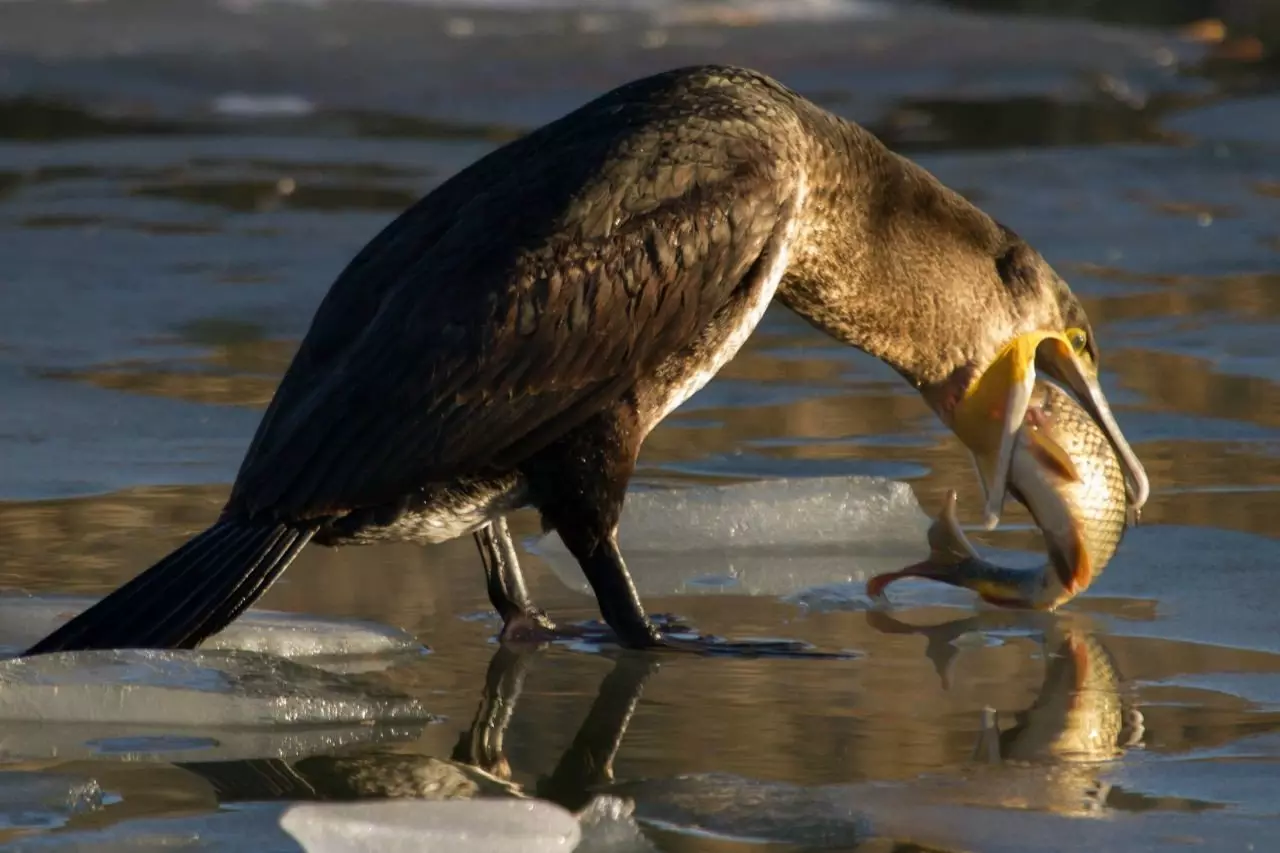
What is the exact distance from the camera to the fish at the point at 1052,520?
4441mm

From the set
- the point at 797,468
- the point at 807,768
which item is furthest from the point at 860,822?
the point at 797,468

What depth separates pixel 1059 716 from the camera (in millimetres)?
3793

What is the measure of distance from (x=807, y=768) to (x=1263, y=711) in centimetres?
81

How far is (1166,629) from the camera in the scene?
171 inches

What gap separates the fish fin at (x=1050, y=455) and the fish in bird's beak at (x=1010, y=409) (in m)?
0.04

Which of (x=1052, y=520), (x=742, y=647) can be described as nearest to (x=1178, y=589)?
(x=1052, y=520)

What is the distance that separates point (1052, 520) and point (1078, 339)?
612mm

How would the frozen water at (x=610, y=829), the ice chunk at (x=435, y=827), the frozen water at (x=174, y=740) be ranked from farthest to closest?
the frozen water at (x=174, y=740)
the frozen water at (x=610, y=829)
the ice chunk at (x=435, y=827)

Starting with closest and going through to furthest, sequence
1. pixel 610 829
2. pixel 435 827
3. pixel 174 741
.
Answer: pixel 435 827, pixel 610 829, pixel 174 741

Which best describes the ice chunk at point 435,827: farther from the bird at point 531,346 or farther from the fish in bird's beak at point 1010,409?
the fish in bird's beak at point 1010,409

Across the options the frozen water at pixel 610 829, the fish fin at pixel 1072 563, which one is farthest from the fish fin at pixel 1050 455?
the frozen water at pixel 610 829

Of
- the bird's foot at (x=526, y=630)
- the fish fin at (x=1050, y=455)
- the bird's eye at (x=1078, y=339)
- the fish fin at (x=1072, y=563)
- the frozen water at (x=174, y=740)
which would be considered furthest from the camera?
the bird's eye at (x=1078, y=339)

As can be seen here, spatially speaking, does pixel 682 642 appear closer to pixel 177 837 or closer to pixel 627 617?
pixel 627 617

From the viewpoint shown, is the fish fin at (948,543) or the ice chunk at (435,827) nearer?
the ice chunk at (435,827)
